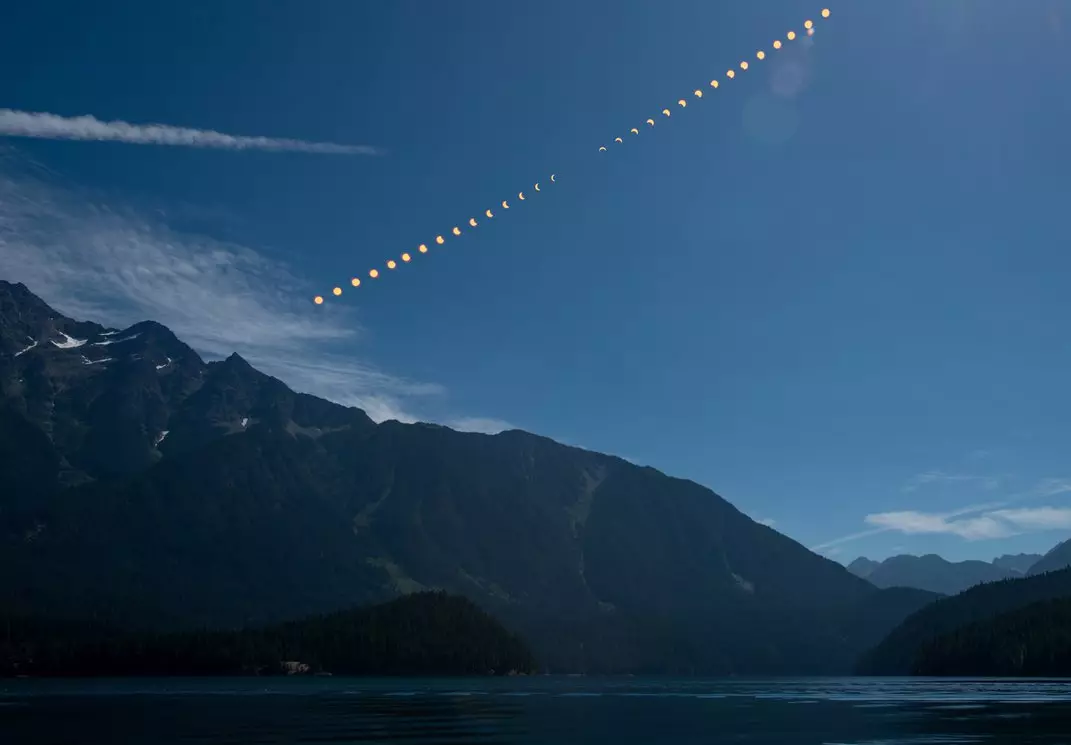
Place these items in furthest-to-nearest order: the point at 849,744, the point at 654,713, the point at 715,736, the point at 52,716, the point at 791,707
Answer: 1. the point at 791,707
2. the point at 654,713
3. the point at 52,716
4. the point at 715,736
5. the point at 849,744

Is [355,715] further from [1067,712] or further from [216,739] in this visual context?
[1067,712]

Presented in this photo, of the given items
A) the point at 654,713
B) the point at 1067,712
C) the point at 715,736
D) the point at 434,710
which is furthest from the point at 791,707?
the point at 715,736

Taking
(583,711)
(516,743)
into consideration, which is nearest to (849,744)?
(516,743)

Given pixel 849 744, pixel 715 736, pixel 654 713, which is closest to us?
pixel 849 744

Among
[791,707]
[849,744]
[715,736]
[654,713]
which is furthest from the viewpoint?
[791,707]

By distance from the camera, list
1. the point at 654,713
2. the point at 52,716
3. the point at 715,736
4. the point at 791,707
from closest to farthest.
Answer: the point at 715,736, the point at 52,716, the point at 654,713, the point at 791,707

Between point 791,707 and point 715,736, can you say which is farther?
point 791,707

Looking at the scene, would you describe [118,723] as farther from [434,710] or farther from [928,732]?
[928,732]

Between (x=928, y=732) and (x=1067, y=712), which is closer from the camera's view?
(x=928, y=732)
